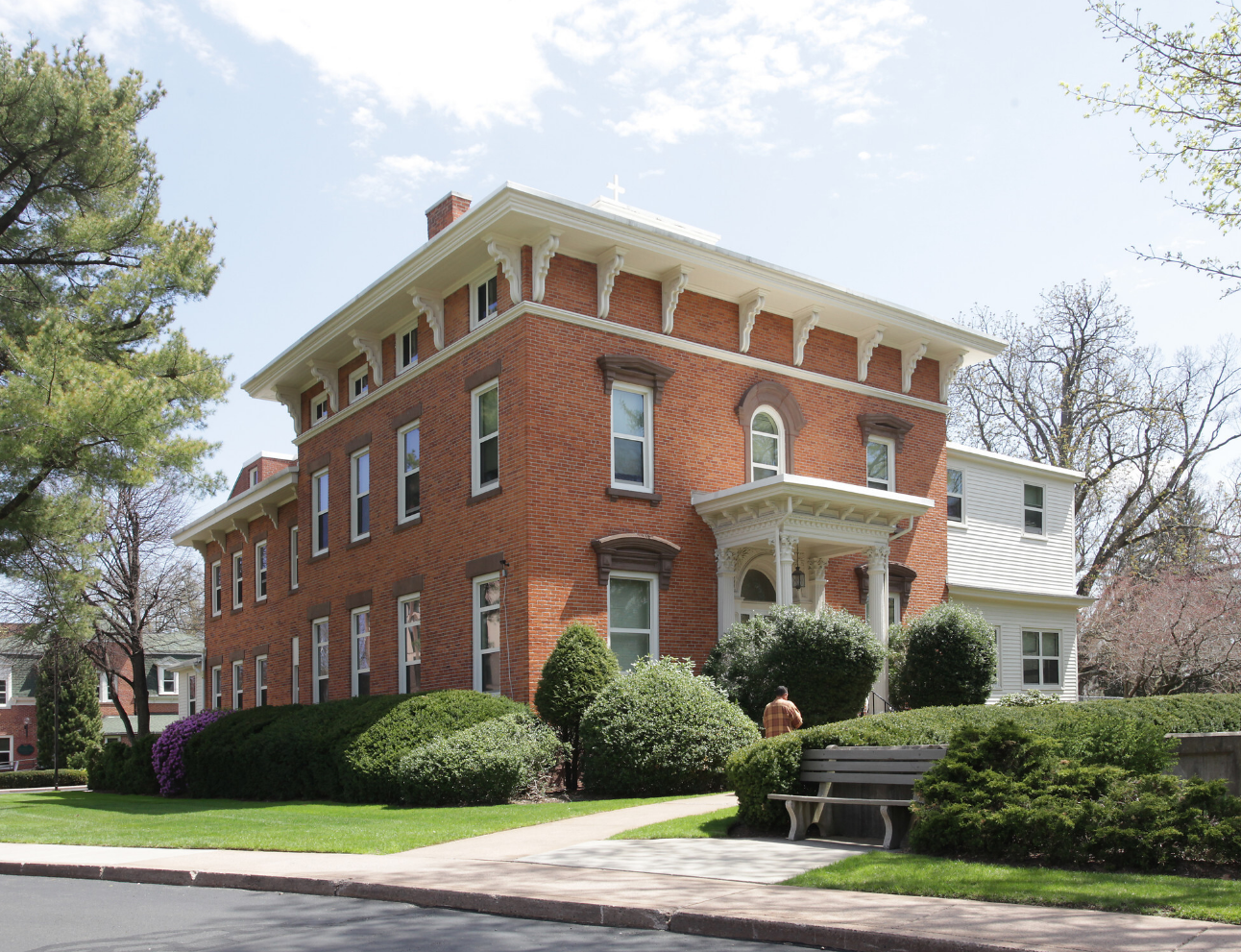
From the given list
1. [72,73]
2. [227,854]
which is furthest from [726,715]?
[72,73]

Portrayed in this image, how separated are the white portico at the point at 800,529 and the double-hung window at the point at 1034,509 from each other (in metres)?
8.40

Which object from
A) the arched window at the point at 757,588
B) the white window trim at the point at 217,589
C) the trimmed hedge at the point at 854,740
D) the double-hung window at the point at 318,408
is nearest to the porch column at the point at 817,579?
the arched window at the point at 757,588

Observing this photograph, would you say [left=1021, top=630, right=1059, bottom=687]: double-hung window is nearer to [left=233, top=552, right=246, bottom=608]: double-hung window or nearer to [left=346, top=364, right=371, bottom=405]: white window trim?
[left=346, top=364, right=371, bottom=405]: white window trim

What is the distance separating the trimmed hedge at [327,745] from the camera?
57.6ft

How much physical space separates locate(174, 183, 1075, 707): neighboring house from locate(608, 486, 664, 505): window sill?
29 millimetres

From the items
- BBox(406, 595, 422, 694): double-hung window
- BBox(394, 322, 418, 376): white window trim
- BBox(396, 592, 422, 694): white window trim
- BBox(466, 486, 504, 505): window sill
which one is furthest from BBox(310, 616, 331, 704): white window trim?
BBox(466, 486, 504, 505): window sill

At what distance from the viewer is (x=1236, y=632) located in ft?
115

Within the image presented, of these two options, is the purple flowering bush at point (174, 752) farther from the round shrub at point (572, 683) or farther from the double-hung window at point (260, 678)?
the round shrub at point (572, 683)

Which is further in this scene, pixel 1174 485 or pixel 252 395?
pixel 1174 485

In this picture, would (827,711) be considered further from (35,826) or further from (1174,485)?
(1174,485)

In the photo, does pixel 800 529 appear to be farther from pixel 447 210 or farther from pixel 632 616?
pixel 447 210

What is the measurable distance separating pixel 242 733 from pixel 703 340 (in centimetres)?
1165

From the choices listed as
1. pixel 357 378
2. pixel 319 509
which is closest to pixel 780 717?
pixel 357 378

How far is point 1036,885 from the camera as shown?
8172 mm
